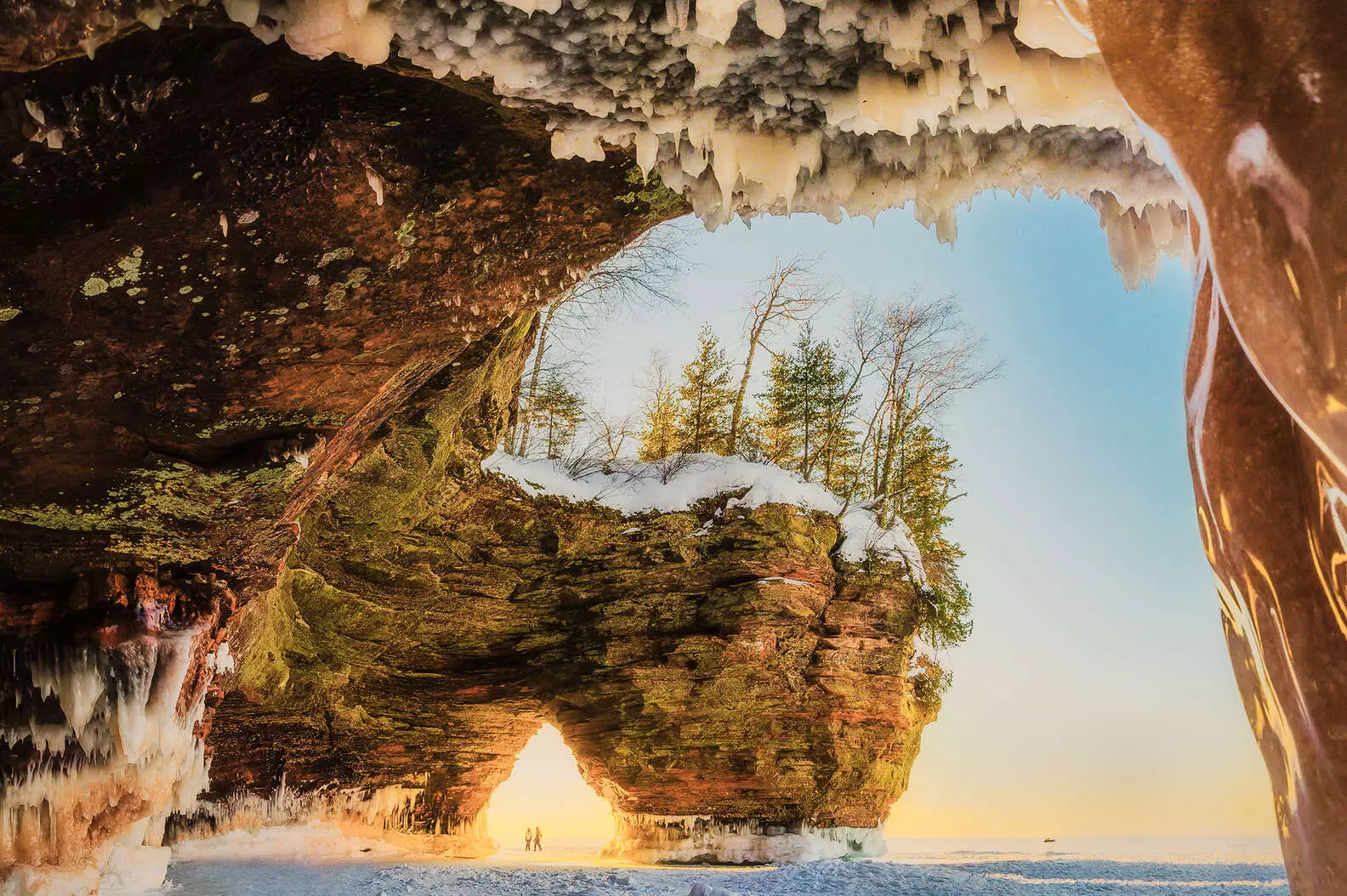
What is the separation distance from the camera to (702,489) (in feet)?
37.9

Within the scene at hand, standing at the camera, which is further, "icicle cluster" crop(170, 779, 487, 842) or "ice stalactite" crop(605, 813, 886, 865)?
"ice stalactite" crop(605, 813, 886, 865)

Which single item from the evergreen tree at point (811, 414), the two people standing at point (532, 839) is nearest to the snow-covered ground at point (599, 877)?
the two people standing at point (532, 839)

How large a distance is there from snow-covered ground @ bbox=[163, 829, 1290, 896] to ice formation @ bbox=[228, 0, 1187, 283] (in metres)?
5.72

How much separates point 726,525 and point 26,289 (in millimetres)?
8425

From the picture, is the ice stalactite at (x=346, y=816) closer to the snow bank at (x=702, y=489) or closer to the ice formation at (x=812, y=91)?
the snow bank at (x=702, y=489)

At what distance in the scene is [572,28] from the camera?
3.23 meters

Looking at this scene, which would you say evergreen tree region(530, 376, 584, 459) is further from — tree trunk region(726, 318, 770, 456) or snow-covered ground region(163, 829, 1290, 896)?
snow-covered ground region(163, 829, 1290, 896)

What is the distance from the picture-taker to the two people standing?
61.5 feet

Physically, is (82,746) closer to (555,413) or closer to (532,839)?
(555,413)

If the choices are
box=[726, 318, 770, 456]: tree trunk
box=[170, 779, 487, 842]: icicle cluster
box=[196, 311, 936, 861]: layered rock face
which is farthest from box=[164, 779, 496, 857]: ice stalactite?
box=[726, 318, 770, 456]: tree trunk

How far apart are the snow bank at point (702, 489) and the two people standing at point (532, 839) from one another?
11.0m

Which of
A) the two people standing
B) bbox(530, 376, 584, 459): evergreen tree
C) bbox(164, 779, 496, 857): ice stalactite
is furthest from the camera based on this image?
the two people standing

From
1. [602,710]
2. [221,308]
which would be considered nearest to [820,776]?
[602,710]

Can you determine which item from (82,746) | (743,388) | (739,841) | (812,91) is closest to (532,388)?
(743,388)
